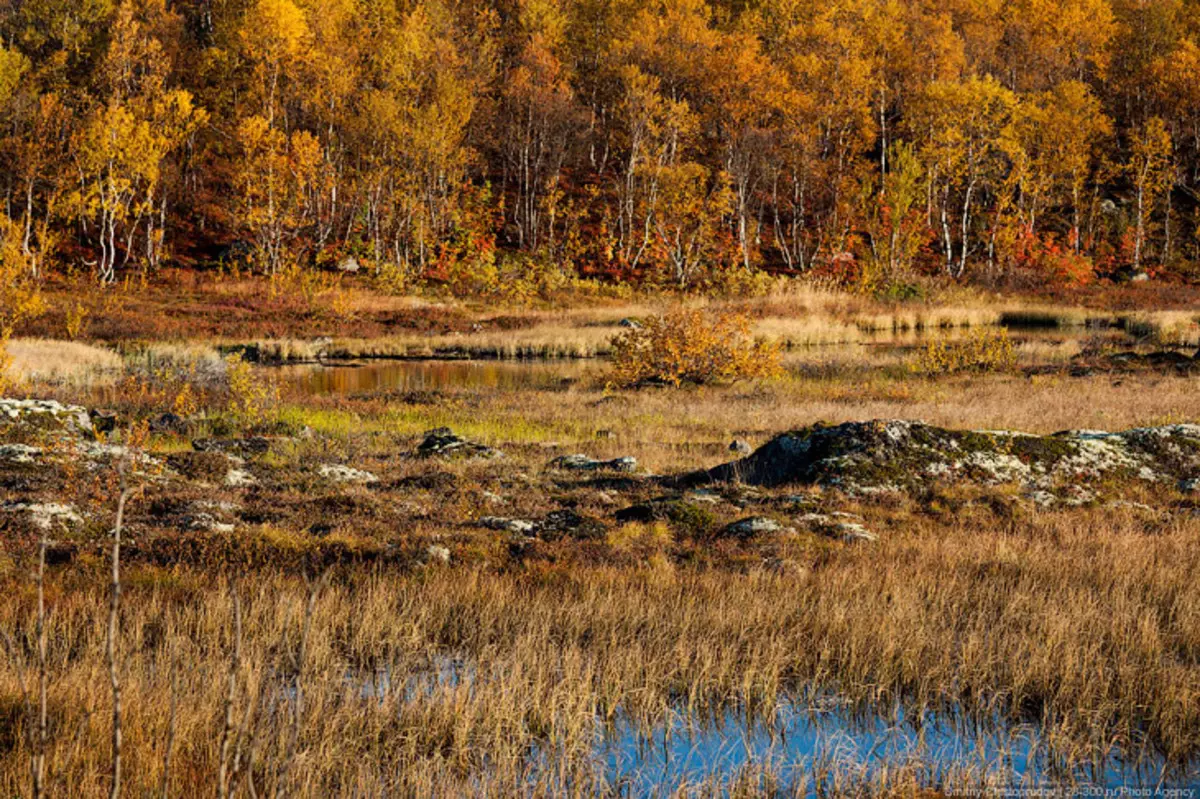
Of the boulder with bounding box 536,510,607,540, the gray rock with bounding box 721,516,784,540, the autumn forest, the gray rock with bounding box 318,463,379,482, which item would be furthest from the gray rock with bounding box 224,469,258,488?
the autumn forest

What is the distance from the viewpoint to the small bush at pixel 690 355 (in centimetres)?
2981

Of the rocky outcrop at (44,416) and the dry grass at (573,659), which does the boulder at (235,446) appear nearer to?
the rocky outcrop at (44,416)

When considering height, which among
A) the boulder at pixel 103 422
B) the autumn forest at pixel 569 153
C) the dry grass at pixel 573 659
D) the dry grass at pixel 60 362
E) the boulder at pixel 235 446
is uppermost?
the autumn forest at pixel 569 153

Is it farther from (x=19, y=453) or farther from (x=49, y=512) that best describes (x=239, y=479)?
(x=49, y=512)

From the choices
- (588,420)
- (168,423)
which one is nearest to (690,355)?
(588,420)

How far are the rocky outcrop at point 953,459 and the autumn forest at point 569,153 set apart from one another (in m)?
45.1

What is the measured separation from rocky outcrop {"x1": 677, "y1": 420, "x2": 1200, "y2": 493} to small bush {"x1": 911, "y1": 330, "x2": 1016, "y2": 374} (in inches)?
664

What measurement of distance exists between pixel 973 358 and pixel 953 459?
20.0m

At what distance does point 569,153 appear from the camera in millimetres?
71062

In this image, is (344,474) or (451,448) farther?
(451,448)

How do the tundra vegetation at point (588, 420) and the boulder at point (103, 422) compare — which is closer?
the tundra vegetation at point (588, 420)

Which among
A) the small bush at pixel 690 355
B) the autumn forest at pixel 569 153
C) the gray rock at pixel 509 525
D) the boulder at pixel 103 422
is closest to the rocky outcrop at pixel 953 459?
the gray rock at pixel 509 525

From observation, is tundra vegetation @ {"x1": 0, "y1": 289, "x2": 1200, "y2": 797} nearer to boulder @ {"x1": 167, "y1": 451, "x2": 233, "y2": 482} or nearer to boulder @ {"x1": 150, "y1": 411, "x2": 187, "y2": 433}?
boulder @ {"x1": 167, "y1": 451, "x2": 233, "y2": 482}

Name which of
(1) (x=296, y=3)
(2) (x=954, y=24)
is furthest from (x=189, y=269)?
(2) (x=954, y=24)
